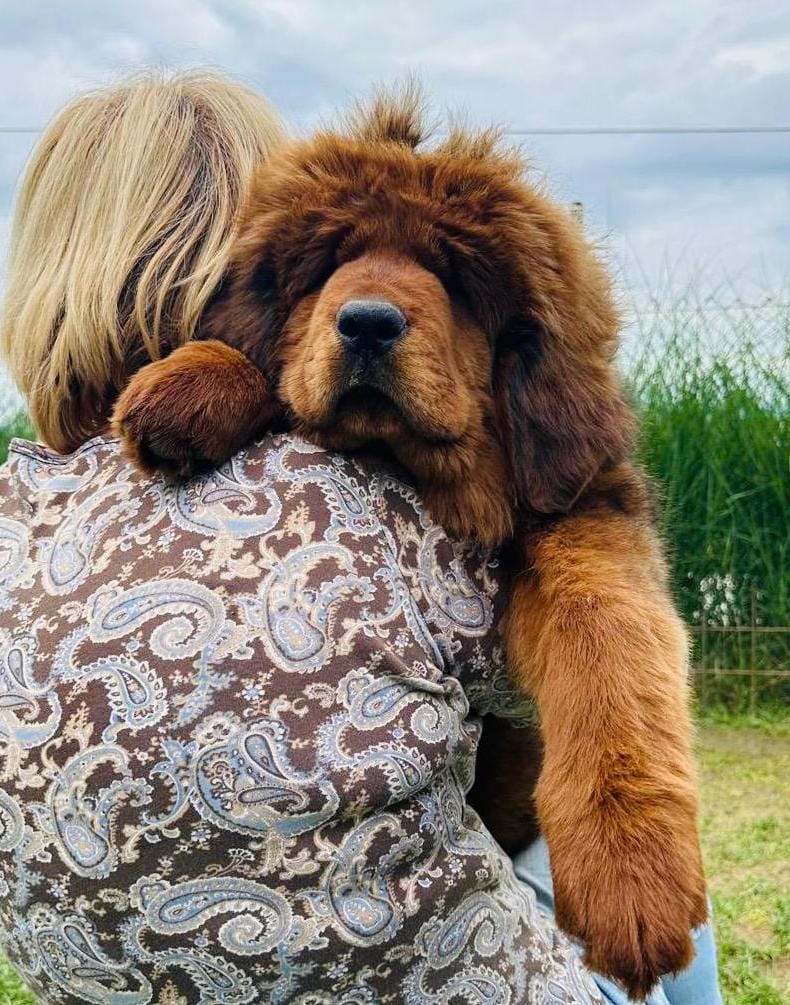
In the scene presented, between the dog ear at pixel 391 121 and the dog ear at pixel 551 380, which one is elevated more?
the dog ear at pixel 391 121

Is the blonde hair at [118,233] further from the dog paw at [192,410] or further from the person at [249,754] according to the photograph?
the person at [249,754]

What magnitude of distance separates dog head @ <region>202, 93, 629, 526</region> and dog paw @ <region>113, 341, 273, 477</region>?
0.07 meters

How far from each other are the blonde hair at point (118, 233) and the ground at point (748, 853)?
87.3 inches

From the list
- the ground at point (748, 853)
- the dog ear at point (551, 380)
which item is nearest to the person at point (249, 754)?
the dog ear at point (551, 380)

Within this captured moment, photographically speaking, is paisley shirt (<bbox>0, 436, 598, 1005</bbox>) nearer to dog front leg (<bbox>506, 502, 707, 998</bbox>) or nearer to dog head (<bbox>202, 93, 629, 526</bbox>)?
dog front leg (<bbox>506, 502, 707, 998</bbox>)

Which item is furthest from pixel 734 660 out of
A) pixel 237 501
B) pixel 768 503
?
pixel 237 501

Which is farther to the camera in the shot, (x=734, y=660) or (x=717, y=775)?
(x=734, y=660)

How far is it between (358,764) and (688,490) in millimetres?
5061

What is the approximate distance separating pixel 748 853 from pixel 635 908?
134 inches

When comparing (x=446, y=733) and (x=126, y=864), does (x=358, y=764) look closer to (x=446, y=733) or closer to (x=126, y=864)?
(x=446, y=733)

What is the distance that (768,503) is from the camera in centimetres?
615

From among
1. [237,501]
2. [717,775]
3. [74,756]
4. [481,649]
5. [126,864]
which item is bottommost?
[717,775]

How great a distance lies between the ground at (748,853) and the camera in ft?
11.2

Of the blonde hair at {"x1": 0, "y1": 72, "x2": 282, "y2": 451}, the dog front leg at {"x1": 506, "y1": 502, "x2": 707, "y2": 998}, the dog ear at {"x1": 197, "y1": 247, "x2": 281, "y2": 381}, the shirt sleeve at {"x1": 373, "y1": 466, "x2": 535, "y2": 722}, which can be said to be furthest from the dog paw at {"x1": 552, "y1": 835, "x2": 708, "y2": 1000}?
the blonde hair at {"x1": 0, "y1": 72, "x2": 282, "y2": 451}
